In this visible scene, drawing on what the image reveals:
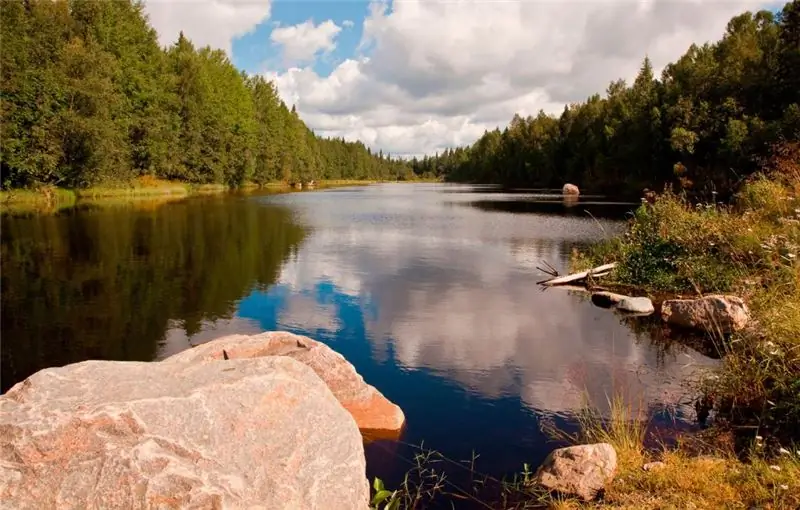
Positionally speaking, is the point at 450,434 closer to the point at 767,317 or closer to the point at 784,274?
the point at 767,317

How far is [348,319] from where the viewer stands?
1377cm

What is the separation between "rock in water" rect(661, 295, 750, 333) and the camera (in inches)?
441

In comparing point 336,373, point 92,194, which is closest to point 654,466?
point 336,373

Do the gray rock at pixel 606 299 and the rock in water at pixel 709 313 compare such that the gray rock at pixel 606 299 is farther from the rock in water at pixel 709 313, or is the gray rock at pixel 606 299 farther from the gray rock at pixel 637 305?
the rock in water at pixel 709 313

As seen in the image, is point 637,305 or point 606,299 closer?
point 637,305

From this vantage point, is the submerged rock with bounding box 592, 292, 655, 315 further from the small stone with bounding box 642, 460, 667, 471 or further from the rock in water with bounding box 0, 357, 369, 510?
the rock in water with bounding box 0, 357, 369, 510

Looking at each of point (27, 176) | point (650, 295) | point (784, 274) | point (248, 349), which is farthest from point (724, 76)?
point (27, 176)

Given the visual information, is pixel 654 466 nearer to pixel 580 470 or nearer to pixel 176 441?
pixel 580 470

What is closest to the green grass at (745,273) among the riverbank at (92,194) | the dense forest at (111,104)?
the riverbank at (92,194)

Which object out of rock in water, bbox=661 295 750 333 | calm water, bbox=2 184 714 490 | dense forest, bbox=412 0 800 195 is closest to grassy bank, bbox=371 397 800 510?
Result: calm water, bbox=2 184 714 490

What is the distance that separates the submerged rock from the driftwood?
1805 mm

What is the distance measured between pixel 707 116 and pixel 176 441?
195ft

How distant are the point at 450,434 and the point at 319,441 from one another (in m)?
3.46

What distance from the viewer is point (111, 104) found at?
49.3 metres
